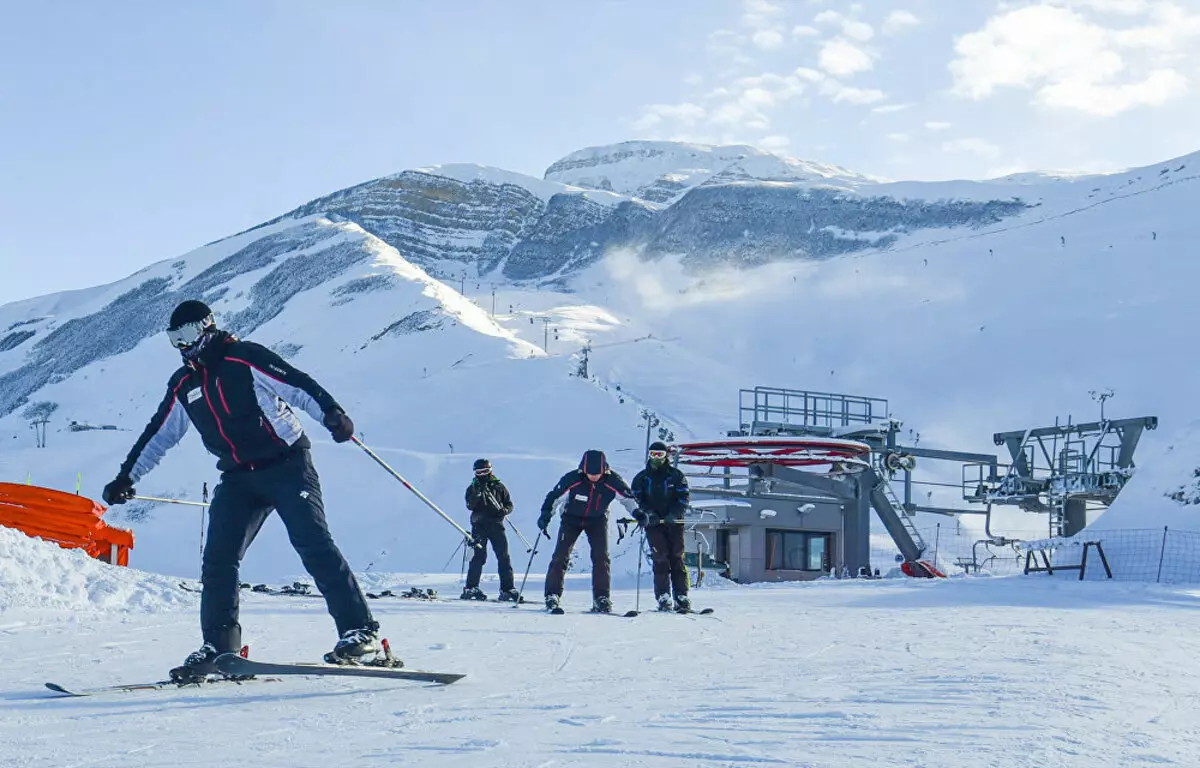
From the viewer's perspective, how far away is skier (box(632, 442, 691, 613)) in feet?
36.3

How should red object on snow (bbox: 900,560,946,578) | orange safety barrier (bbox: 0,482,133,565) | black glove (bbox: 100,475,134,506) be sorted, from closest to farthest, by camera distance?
black glove (bbox: 100,475,134,506) → orange safety barrier (bbox: 0,482,133,565) → red object on snow (bbox: 900,560,946,578)

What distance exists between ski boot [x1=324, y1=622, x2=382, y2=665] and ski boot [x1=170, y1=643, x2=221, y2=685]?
0.50 m

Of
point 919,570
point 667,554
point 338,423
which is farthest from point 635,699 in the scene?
point 919,570

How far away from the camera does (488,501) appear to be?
13320 millimetres

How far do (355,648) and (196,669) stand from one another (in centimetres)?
69

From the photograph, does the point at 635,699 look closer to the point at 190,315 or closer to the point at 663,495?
the point at 190,315

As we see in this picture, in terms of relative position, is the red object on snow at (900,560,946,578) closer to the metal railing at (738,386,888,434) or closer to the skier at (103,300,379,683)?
the metal railing at (738,386,888,434)

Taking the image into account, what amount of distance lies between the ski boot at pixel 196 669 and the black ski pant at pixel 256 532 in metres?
0.07

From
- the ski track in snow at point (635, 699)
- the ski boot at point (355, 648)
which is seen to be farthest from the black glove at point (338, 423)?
the ski track in snow at point (635, 699)

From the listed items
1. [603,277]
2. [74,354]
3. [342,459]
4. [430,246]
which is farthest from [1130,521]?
[430,246]

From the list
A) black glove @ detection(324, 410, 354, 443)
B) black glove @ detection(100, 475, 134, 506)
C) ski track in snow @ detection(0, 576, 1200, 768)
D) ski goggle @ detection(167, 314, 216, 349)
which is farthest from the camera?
black glove @ detection(100, 475, 134, 506)

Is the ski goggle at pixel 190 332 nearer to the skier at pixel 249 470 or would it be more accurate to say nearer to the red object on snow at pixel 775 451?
the skier at pixel 249 470

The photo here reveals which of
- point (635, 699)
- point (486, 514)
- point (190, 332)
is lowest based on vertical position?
point (635, 699)

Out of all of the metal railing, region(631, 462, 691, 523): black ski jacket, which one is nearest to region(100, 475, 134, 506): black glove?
region(631, 462, 691, 523): black ski jacket
